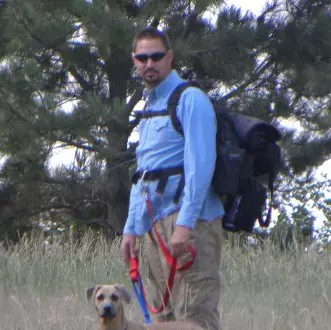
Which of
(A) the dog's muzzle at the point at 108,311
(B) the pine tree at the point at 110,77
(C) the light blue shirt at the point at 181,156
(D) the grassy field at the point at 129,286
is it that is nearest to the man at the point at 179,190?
(C) the light blue shirt at the point at 181,156

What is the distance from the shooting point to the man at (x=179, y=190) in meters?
4.35

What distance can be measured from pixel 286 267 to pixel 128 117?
628cm

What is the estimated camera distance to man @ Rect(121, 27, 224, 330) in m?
4.35

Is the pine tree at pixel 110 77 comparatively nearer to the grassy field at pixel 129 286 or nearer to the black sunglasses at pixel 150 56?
the grassy field at pixel 129 286

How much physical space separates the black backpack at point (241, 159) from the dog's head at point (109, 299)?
1.90ft

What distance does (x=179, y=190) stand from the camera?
449cm

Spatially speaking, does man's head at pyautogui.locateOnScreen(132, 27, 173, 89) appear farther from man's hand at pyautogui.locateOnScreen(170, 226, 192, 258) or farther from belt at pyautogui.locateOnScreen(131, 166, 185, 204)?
man's hand at pyautogui.locateOnScreen(170, 226, 192, 258)

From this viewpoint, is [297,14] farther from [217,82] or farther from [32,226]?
[32,226]

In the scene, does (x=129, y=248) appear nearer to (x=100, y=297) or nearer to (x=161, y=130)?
(x=100, y=297)

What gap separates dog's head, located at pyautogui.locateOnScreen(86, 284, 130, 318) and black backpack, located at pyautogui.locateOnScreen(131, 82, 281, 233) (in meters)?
0.58

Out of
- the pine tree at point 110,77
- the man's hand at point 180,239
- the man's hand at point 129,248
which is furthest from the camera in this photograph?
the pine tree at point 110,77

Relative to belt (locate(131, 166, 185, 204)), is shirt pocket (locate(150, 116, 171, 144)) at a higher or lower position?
higher

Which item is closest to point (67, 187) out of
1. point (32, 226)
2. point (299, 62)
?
point (32, 226)

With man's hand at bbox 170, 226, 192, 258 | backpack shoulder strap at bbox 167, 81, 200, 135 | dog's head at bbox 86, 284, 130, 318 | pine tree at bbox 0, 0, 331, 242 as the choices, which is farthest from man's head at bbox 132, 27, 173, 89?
pine tree at bbox 0, 0, 331, 242
